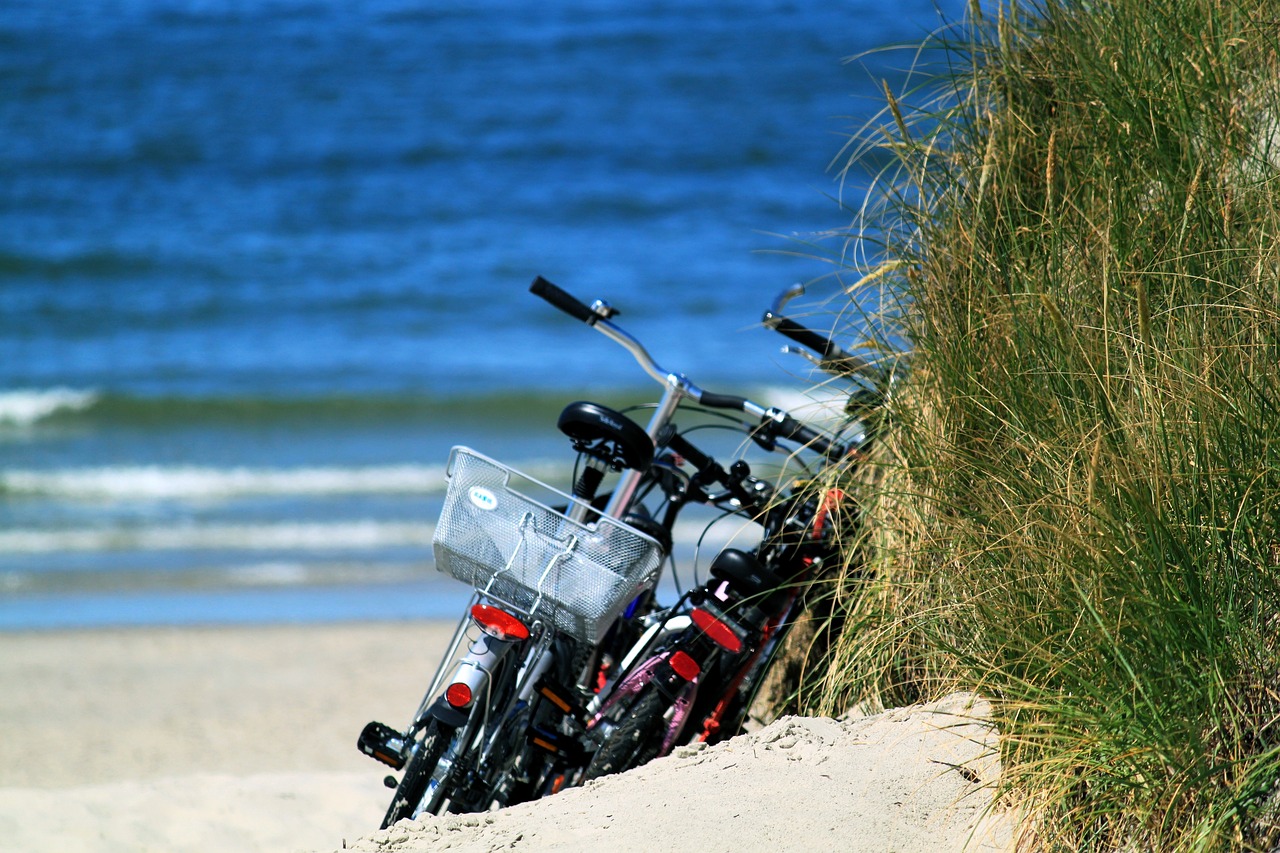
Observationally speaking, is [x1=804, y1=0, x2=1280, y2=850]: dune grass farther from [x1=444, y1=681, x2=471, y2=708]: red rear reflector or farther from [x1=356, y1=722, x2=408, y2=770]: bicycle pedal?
[x1=356, y1=722, x2=408, y2=770]: bicycle pedal

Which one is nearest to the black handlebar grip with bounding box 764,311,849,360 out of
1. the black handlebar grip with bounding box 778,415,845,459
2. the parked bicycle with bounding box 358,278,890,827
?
the parked bicycle with bounding box 358,278,890,827

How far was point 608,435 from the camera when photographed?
10.2 ft

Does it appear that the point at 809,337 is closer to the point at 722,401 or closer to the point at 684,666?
the point at 722,401

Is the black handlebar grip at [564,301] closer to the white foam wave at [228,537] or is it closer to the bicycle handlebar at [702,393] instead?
the bicycle handlebar at [702,393]

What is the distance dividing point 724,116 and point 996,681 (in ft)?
60.0

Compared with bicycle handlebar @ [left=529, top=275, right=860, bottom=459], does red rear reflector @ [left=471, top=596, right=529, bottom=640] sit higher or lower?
lower

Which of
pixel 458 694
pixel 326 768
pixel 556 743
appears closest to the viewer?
pixel 458 694

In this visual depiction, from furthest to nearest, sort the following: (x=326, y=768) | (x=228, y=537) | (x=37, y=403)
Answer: (x=37, y=403) → (x=228, y=537) → (x=326, y=768)

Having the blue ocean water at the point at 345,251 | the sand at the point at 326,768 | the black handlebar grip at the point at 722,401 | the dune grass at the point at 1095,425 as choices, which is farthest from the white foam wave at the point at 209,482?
the dune grass at the point at 1095,425

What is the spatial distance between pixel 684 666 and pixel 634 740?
0.23 metres

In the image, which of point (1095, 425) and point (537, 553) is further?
point (537, 553)

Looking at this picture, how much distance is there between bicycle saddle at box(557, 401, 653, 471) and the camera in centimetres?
307

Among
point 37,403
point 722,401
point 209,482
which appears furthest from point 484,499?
point 37,403

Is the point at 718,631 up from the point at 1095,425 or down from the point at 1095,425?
down
